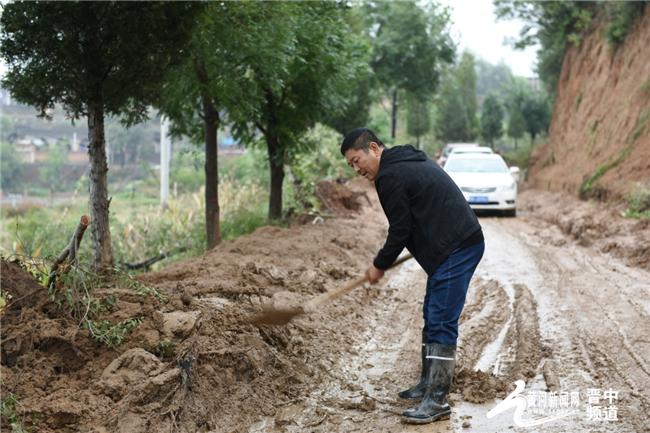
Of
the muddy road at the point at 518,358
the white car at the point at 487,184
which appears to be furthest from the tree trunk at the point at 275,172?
the muddy road at the point at 518,358

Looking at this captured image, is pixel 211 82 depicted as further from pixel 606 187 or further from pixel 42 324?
pixel 606 187

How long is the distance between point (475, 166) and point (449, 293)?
1471cm

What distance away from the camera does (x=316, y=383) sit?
600cm

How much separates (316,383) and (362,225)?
938cm

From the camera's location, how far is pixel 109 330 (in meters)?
5.38

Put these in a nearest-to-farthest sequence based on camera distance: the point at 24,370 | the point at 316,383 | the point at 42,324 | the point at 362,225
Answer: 1. the point at 24,370
2. the point at 42,324
3. the point at 316,383
4. the point at 362,225

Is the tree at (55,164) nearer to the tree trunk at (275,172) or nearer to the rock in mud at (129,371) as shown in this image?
the tree trunk at (275,172)

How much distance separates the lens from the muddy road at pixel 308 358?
4910mm

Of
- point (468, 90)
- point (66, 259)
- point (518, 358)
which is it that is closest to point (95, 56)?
point (66, 259)

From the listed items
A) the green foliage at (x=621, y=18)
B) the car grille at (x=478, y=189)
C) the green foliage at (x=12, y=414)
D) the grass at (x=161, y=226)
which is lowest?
the grass at (x=161, y=226)

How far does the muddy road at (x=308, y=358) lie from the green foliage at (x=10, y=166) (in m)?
20.3

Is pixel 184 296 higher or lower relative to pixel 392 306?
higher

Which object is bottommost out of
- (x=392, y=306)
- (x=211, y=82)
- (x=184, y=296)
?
(x=392, y=306)

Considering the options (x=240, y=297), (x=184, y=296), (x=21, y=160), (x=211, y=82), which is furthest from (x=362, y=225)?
(x=21, y=160)
